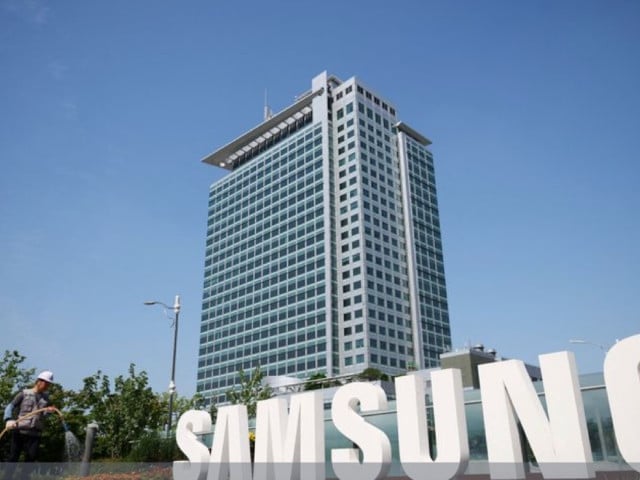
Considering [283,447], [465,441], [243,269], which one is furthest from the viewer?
[243,269]

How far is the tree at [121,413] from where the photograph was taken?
28.5 m

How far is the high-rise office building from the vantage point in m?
106

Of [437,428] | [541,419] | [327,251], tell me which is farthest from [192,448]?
[327,251]

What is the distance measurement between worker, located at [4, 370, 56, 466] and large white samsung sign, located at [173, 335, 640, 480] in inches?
203

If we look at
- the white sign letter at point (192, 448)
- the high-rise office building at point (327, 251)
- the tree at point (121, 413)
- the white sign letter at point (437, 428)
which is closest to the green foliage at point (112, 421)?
the tree at point (121, 413)

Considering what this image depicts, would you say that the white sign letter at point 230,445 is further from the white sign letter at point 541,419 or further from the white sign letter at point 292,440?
the white sign letter at point 541,419

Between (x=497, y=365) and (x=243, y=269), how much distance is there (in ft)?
389

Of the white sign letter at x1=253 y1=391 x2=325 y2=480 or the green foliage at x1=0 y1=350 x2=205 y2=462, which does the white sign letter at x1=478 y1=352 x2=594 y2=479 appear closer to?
the white sign letter at x1=253 y1=391 x2=325 y2=480

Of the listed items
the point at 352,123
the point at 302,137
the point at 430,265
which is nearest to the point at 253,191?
the point at 302,137

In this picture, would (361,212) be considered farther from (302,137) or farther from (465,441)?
(465,441)

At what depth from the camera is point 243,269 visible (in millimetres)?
128500

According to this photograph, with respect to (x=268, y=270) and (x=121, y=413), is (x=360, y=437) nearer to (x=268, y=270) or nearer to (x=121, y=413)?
(x=121, y=413)

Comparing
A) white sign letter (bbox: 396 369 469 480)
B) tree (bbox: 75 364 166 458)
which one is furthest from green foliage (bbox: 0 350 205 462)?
white sign letter (bbox: 396 369 469 480)

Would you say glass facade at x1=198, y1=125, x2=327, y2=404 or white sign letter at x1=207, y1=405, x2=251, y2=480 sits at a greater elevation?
glass facade at x1=198, y1=125, x2=327, y2=404
